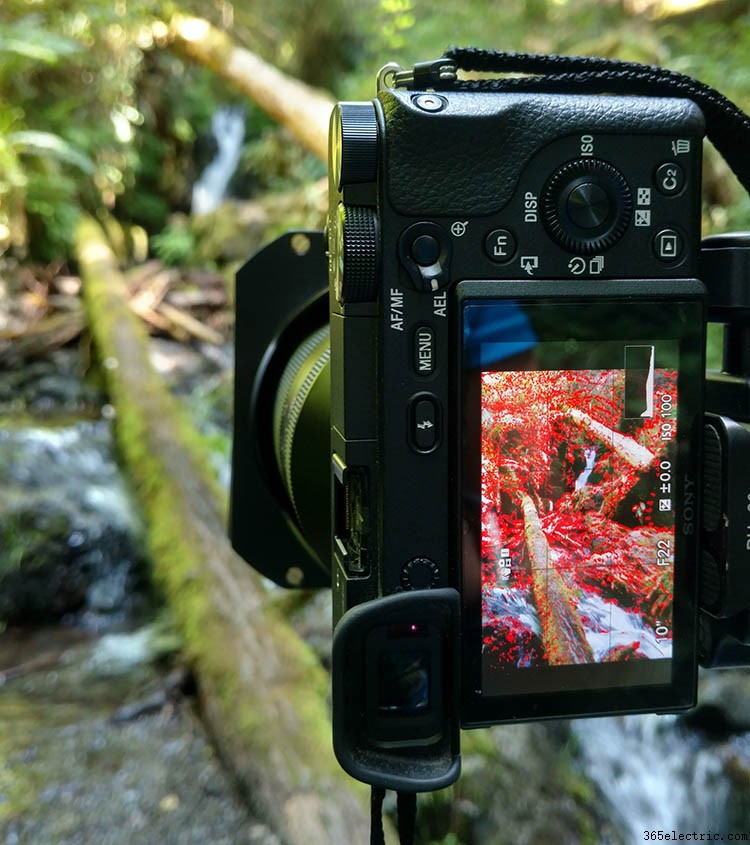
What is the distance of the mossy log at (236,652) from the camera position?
204 cm

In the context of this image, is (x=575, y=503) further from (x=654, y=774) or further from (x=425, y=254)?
(x=654, y=774)

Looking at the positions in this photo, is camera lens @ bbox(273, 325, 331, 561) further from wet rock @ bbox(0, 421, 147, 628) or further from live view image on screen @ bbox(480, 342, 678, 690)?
wet rock @ bbox(0, 421, 147, 628)

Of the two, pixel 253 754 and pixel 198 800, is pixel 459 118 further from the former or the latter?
pixel 198 800

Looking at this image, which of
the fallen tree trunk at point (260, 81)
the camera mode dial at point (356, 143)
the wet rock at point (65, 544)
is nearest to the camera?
the camera mode dial at point (356, 143)

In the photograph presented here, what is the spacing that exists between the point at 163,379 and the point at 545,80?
463 cm

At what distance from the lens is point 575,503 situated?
909 mm

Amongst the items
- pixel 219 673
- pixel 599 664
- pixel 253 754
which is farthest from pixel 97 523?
pixel 599 664

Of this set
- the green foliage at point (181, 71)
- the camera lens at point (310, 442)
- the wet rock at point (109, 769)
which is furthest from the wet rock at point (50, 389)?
the camera lens at point (310, 442)

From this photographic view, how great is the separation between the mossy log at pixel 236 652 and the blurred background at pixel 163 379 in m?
0.17

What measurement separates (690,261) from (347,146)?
364 mm

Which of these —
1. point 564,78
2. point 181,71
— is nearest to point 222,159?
point 181,71

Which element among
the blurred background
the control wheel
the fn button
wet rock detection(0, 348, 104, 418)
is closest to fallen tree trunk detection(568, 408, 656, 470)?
the fn button

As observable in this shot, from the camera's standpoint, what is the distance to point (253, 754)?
2270mm

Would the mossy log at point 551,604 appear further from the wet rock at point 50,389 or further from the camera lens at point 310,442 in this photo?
the wet rock at point 50,389
